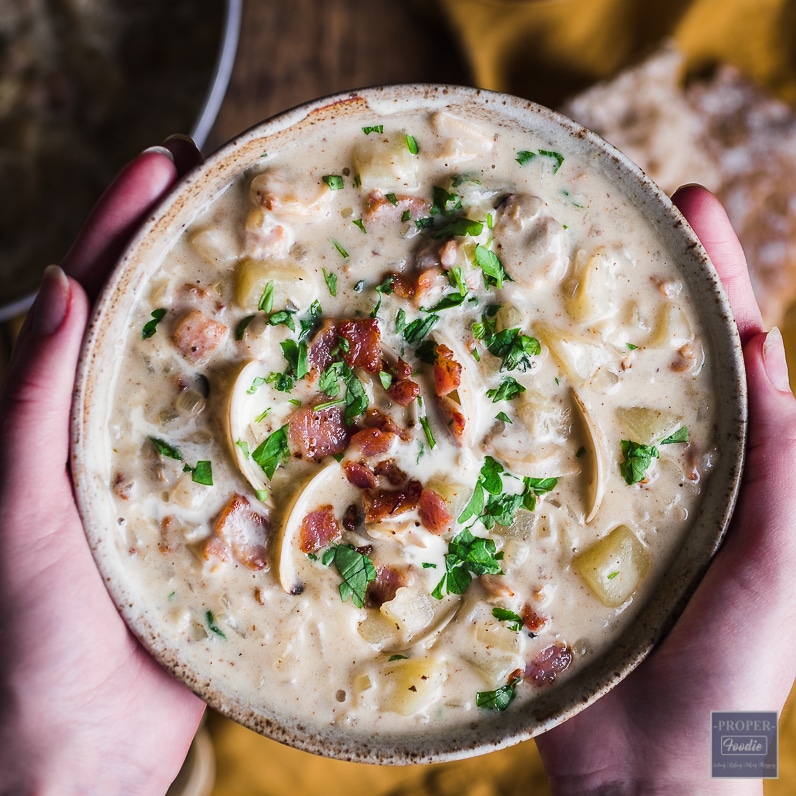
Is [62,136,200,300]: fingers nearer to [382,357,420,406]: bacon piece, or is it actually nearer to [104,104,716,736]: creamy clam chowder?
[104,104,716,736]: creamy clam chowder

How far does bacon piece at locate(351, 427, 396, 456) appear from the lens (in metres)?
2.65

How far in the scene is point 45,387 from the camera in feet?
8.30

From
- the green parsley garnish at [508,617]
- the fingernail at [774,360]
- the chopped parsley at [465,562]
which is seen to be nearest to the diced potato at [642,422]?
the fingernail at [774,360]

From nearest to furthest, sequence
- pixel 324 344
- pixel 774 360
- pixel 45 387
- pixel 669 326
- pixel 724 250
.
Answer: pixel 45 387 → pixel 324 344 → pixel 669 326 → pixel 774 360 → pixel 724 250

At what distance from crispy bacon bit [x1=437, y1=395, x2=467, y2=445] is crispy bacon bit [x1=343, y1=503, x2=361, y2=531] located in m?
0.39

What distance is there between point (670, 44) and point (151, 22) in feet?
8.36

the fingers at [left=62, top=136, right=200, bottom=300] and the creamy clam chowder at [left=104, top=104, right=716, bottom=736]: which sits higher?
the fingers at [left=62, top=136, right=200, bottom=300]

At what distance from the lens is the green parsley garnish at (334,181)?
2627mm

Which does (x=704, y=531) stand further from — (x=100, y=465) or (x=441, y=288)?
(x=100, y=465)

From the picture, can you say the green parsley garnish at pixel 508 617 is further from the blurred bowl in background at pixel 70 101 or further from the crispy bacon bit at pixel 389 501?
the blurred bowl in background at pixel 70 101

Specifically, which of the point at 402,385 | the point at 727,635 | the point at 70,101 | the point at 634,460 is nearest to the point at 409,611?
the point at 402,385

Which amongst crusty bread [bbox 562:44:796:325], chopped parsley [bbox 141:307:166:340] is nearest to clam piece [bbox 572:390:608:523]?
chopped parsley [bbox 141:307:166:340]

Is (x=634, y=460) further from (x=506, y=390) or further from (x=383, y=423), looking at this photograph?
(x=383, y=423)

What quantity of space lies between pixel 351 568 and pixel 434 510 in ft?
1.06
